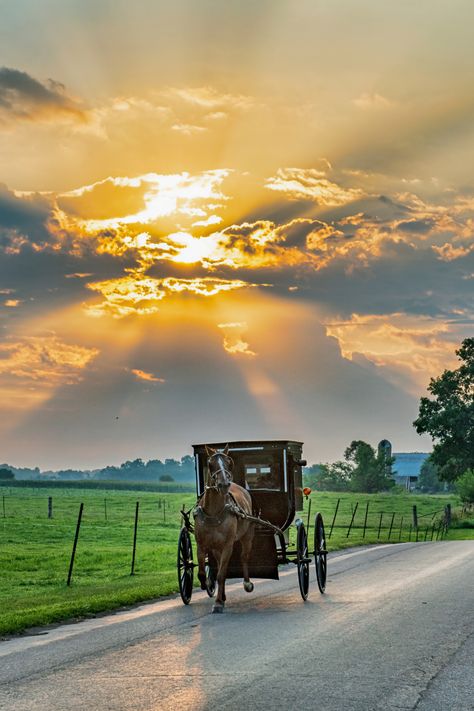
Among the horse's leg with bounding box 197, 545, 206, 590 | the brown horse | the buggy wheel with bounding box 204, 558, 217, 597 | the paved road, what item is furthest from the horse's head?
the buggy wheel with bounding box 204, 558, 217, 597

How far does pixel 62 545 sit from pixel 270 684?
118ft

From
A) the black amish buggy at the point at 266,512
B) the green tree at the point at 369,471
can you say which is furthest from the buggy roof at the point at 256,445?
the green tree at the point at 369,471

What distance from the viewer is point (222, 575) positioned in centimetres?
1588

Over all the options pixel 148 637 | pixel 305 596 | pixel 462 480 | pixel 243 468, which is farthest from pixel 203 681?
pixel 462 480

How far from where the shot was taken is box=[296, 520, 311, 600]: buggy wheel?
1733 cm

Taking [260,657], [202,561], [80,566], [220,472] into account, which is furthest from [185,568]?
→ [80,566]

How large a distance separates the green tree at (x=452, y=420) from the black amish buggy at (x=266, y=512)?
72.9 meters

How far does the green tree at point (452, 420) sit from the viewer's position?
90062 mm

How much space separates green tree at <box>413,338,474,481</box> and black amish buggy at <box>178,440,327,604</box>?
7293 cm

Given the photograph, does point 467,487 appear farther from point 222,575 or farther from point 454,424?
point 222,575

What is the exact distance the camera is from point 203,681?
379 inches

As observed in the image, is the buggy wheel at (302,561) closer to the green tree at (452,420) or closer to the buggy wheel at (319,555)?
the buggy wheel at (319,555)

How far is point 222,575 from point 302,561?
7.23 feet

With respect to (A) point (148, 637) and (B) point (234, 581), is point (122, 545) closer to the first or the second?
(B) point (234, 581)
